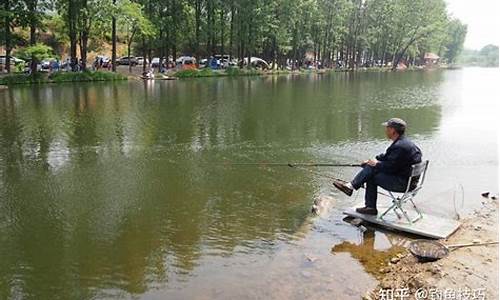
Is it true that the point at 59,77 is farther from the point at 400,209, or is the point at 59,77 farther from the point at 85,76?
the point at 400,209

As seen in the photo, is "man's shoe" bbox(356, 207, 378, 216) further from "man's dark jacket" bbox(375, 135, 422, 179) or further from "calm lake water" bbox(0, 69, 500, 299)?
"man's dark jacket" bbox(375, 135, 422, 179)

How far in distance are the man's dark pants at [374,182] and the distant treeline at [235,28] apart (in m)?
36.7

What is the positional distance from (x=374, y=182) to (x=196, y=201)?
3.41 m

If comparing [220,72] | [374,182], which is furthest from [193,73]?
[374,182]

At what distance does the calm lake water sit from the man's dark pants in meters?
0.58

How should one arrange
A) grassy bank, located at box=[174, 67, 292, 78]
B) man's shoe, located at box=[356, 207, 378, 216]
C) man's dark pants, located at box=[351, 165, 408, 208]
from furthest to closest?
grassy bank, located at box=[174, 67, 292, 78], man's shoe, located at box=[356, 207, 378, 216], man's dark pants, located at box=[351, 165, 408, 208]

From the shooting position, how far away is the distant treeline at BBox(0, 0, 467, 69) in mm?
44094

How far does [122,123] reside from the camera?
19469 mm

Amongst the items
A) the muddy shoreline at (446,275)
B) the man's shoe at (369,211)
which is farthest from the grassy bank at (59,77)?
the muddy shoreline at (446,275)

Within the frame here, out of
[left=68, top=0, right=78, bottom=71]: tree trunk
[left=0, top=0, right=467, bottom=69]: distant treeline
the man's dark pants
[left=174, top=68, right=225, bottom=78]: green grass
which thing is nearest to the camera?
the man's dark pants

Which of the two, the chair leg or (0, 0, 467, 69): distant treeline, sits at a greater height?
(0, 0, 467, 69): distant treeline

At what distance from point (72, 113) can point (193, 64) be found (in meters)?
38.0

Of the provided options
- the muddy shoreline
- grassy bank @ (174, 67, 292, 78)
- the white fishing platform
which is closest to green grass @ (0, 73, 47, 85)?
grassy bank @ (174, 67, 292, 78)

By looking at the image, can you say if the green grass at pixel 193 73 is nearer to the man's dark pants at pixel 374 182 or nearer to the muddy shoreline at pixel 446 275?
the man's dark pants at pixel 374 182
